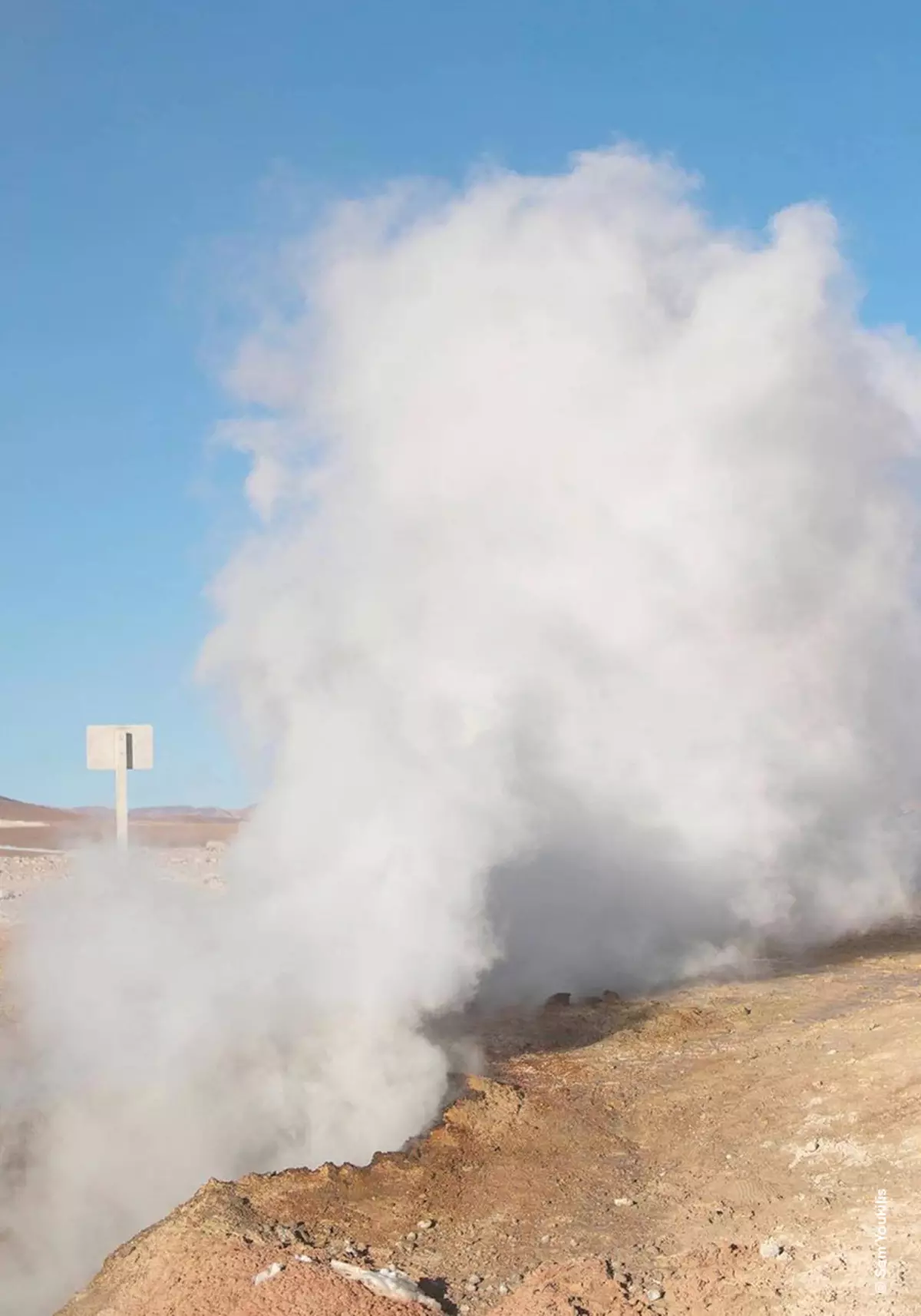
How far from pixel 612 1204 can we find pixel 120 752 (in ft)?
23.3

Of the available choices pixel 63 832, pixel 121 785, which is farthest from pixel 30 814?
pixel 121 785

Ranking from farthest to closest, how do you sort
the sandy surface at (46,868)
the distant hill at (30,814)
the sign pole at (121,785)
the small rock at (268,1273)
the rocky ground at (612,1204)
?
the distant hill at (30,814)
the sandy surface at (46,868)
the sign pole at (121,785)
the small rock at (268,1273)
the rocky ground at (612,1204)

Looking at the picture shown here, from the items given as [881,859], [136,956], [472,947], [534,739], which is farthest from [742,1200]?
[881,859]

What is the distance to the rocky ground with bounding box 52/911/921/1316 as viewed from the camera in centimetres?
547

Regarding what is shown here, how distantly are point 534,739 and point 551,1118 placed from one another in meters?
4.34

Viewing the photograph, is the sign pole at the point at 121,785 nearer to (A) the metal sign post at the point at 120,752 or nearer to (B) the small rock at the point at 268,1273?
(A) the metal sign post at the point at 120,752

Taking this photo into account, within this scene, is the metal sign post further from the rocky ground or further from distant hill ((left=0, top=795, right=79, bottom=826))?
distant hill ((left=0, top=795, right=79, bottom=826))

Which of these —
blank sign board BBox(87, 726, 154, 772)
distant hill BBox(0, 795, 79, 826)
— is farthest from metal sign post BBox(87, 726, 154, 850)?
distant hill BBox(0, 795, 79, 826)

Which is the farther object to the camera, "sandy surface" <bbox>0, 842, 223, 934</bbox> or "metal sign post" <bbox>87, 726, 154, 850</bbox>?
"sandy surface" <bbox>0, 842, 223, 934</bbox>

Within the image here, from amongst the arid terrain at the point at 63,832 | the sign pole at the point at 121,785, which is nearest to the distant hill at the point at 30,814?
the arid terrain at the point at 63,832

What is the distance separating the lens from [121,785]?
12062 millimetres

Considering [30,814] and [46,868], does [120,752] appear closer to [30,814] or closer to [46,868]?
[46,868]

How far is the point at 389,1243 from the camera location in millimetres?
6207

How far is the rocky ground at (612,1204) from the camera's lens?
5.47 meters
